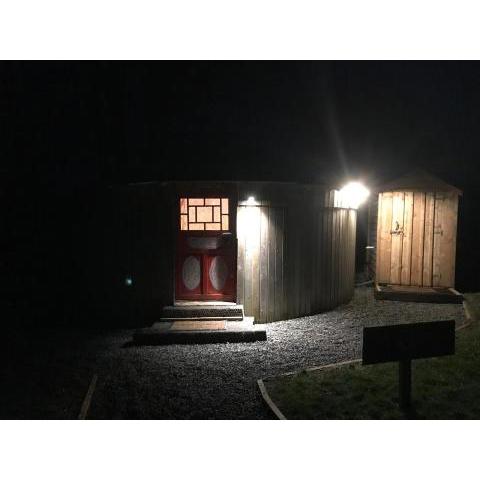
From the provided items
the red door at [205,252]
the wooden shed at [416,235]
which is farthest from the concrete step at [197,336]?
the wooden shed at [416,235]

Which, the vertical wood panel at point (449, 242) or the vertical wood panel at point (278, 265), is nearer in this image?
the vertical wood panel at point (278, 265)

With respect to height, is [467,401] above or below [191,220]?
below

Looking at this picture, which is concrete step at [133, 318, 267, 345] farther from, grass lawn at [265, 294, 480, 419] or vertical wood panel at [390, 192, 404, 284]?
vertical wood panel at [390, 192, 404, 284]

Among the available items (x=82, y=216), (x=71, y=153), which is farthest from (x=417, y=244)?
(x=71, y=153)

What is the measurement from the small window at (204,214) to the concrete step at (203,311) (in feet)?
5.49

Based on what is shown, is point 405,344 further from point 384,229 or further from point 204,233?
point 384,229

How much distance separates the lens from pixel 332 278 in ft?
32.5

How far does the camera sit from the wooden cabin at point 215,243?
8578 mm

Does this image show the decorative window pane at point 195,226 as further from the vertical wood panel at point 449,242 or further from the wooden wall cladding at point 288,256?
the vertical wood panel at point 449,242

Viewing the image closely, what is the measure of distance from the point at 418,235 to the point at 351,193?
2377 mm

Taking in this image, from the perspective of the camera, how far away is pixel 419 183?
422 inches

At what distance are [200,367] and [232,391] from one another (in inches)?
42.0

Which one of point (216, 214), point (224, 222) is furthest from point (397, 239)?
point (216, 214)

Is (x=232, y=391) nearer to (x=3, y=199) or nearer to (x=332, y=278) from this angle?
(x=332, y=278)
